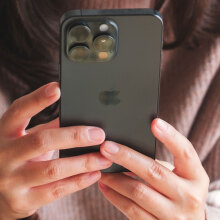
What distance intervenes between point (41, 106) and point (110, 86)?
124mm

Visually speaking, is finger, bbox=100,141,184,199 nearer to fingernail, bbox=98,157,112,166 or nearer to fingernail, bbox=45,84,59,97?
fingernail, bbox=98,157,112,166

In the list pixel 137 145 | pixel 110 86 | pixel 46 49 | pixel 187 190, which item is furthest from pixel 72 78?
pixel 46 49

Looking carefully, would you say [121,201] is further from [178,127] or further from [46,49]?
[46,49]

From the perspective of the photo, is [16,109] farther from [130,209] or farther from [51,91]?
[130,209]

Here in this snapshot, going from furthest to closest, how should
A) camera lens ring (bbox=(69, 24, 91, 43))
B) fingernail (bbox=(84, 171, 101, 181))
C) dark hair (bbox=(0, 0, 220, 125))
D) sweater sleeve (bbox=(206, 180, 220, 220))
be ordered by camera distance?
dark hair (bbox=(0, 0, 220, 125))
sweater sleeve (bbox=(206, 180, 220, 220))
fingernail (bbox=(84, 171, 101, 181))
camera lens ring (bbox=(69, 24, 91, 43))

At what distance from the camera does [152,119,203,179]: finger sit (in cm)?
59

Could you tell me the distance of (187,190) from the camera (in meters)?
0.64

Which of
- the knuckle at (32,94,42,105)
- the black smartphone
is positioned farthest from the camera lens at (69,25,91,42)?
the knuckle at (32,94,42,105)

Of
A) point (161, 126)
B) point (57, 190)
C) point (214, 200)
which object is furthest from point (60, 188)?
point (214, 200)

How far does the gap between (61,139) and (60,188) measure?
12 cm

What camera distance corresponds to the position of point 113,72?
0.58 metres

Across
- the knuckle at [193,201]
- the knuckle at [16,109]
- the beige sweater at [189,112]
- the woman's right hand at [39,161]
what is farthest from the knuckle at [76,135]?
the beige sweater at [189,112]

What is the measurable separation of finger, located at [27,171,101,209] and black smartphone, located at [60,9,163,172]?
0.09 m

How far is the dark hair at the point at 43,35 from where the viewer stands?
0.95 metres
